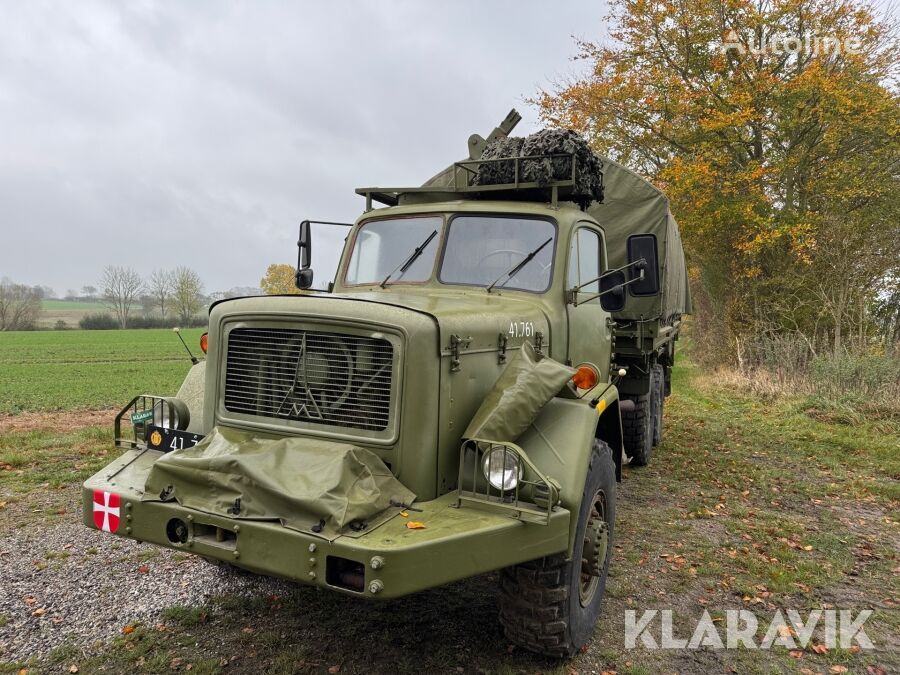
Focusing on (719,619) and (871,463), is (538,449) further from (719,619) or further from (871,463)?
(871,463)

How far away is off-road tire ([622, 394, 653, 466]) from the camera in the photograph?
7031 mm

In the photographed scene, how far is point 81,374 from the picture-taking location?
66.1 feet

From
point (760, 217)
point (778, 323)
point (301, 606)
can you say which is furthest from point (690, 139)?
point (301, 606)

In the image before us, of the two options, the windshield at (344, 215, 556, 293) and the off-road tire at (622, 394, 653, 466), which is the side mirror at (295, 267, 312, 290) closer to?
the windshield at (344, 215, 556, 293)

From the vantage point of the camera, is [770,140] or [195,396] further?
[770,140]

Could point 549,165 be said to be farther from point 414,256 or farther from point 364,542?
point 364,542

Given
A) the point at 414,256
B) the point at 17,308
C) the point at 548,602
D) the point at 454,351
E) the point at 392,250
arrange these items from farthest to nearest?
the point at 17,308, the point at 392,250, the point at 414,256, the point at 454,351, the point at 548,602

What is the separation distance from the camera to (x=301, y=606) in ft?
12.6

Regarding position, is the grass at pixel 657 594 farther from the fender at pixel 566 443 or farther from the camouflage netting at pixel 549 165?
the camouflage netting at pixel 549 165

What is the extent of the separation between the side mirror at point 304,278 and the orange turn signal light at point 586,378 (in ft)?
8.92

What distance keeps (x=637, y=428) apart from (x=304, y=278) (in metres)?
4.00

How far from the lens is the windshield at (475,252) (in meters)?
4.32

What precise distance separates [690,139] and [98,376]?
59.6 ft

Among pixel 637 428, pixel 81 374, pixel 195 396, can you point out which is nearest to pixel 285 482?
pixel 195 396
